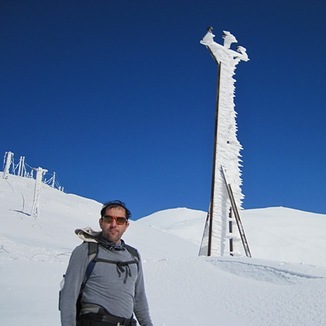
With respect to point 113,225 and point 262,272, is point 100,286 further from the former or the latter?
point 262,272

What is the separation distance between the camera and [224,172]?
43.9 feet

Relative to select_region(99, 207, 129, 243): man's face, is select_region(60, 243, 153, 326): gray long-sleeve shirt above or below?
below

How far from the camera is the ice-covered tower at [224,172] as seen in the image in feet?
43.1

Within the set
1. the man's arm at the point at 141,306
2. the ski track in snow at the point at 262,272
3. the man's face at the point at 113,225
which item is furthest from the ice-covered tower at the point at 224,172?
the man's face at the point at 113,225

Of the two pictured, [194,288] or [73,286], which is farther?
[194,288]

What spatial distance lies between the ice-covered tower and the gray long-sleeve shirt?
1022 cm

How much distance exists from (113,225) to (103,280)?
44 centimetres

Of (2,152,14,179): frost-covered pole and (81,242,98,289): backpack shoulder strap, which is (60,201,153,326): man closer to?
(81,242,98,289): backpack shoulder strap

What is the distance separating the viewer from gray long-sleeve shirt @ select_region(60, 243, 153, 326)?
281cm

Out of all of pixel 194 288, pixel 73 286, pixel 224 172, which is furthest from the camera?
pixel 224 172

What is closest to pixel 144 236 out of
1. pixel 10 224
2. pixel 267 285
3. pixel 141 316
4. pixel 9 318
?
pixel 10 224

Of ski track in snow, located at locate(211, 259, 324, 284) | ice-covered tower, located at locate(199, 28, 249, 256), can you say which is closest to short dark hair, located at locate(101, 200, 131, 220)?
ski track in snow, located at locate(211, 259, 324, 284)

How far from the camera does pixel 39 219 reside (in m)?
21.9

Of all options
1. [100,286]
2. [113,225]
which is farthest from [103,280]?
[113,225]
